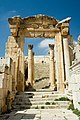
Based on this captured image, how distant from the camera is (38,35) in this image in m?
11.6

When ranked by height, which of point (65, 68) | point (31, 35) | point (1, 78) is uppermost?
point (31, 35)

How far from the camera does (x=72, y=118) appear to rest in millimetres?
5293

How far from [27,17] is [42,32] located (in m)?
1.56

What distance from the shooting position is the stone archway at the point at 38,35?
1074cm

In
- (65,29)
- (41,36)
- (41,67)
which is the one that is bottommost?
(41,67)

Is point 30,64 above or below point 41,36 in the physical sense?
below

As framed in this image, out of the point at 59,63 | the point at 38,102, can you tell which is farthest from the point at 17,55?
the point at 38,102

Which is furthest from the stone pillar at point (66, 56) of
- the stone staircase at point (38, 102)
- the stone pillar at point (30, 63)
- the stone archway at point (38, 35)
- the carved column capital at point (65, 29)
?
the stone pillar at point (30, 63)

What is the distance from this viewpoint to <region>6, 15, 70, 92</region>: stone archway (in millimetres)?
10742

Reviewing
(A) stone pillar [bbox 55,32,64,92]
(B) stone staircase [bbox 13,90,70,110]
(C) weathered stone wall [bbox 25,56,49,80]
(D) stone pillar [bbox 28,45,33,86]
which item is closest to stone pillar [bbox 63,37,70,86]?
(A) stone pillar [bbox 55,32,64,92]

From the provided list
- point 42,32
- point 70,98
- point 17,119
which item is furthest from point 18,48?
point 17,119

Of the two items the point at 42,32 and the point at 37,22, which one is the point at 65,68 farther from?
the point at 37,22

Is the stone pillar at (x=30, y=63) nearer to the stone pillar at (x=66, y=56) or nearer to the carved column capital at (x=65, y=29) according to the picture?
the stone pillar at (x=66, y=56)

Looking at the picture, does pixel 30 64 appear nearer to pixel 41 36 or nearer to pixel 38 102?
pixel 41 36
